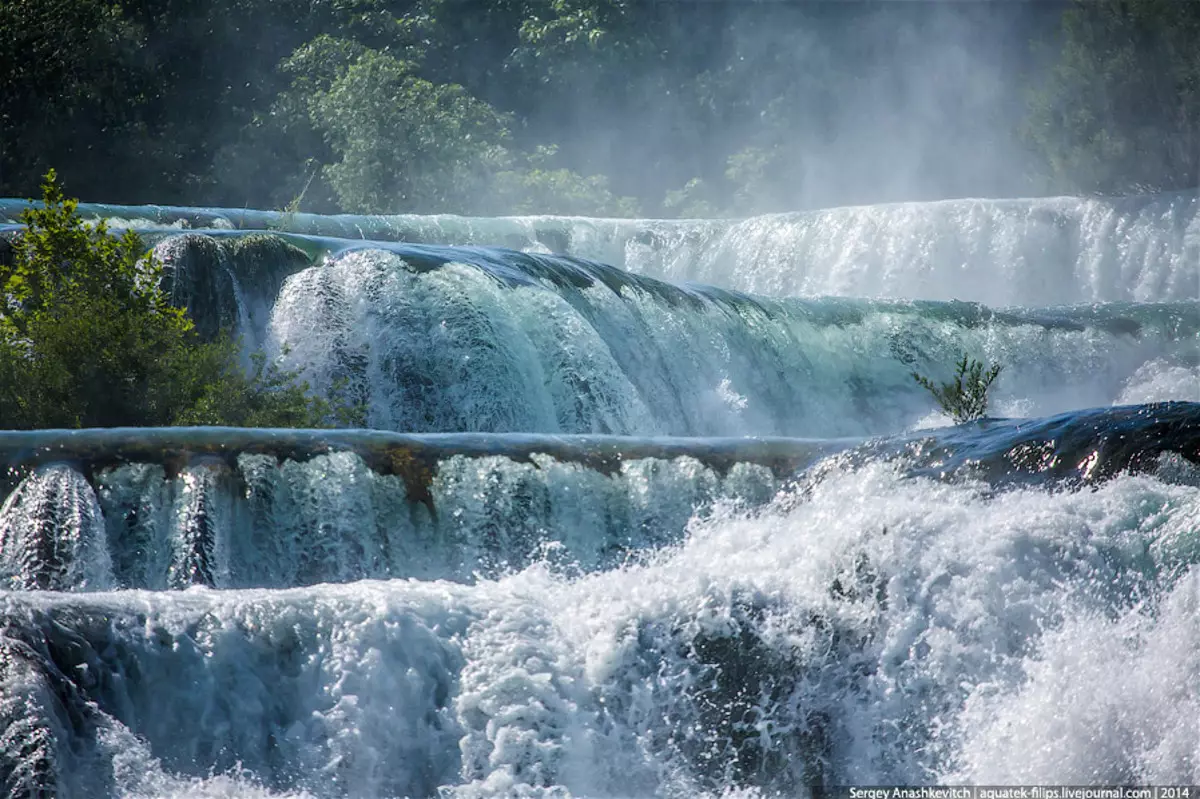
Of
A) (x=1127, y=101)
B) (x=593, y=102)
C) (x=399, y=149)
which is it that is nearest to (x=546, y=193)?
(x=399, y=149)

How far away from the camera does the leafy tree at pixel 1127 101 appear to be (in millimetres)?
23844

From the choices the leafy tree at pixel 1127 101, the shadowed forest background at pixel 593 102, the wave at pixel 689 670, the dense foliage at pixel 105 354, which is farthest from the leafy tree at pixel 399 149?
the wave at pixel 689 670

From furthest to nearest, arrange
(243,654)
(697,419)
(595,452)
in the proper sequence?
(697,419), (595,452), (243,654)

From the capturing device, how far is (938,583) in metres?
7.70

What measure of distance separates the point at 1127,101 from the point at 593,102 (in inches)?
455

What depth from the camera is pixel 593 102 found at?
32.0m

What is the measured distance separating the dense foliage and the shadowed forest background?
14.8 metres

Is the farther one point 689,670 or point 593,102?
point 593,102

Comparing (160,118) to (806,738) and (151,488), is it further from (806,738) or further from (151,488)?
(806,738)

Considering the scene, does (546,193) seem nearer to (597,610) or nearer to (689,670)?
(597,610)

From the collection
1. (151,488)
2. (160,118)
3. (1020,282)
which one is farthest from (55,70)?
(151,488)

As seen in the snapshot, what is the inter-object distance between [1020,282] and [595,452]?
13.6 m

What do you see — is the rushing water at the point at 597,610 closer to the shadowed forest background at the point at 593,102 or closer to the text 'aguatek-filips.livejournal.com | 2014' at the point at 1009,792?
the text 'aguatek-filips.livejournal.com | 2014' at the point at 1009,792

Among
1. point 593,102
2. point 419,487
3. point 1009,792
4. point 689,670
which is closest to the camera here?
point 1009,792
